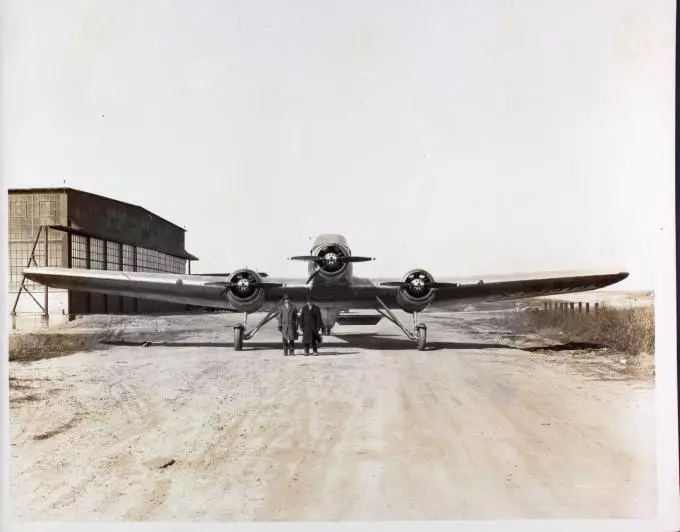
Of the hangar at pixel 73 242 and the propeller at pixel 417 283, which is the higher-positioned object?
the hangar at pixel 73 242

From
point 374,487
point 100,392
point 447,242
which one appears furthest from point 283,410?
point 447,242

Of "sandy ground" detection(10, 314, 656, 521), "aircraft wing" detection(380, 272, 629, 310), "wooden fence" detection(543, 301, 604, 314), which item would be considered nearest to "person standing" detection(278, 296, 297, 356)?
"aircraft wing" detection(380, 272, 629, 310)

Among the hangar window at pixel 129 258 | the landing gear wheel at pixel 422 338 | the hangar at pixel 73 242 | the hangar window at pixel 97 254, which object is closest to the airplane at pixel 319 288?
the landing gear wheel at pixel 422 338

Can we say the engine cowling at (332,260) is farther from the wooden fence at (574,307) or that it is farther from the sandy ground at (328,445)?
the wooden fence at (574,307)

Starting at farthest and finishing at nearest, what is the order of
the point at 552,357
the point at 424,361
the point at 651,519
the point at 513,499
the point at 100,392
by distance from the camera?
the point at 424,361
the point at 552,357
the point at 100,392
the point at 651,519
the point at 513,499

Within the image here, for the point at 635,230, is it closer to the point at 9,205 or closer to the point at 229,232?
the point at 229,232

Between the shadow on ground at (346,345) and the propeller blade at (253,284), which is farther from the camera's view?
the shadow on ground at (346,345)

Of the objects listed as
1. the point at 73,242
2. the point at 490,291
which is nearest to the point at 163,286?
the point at 73,242
